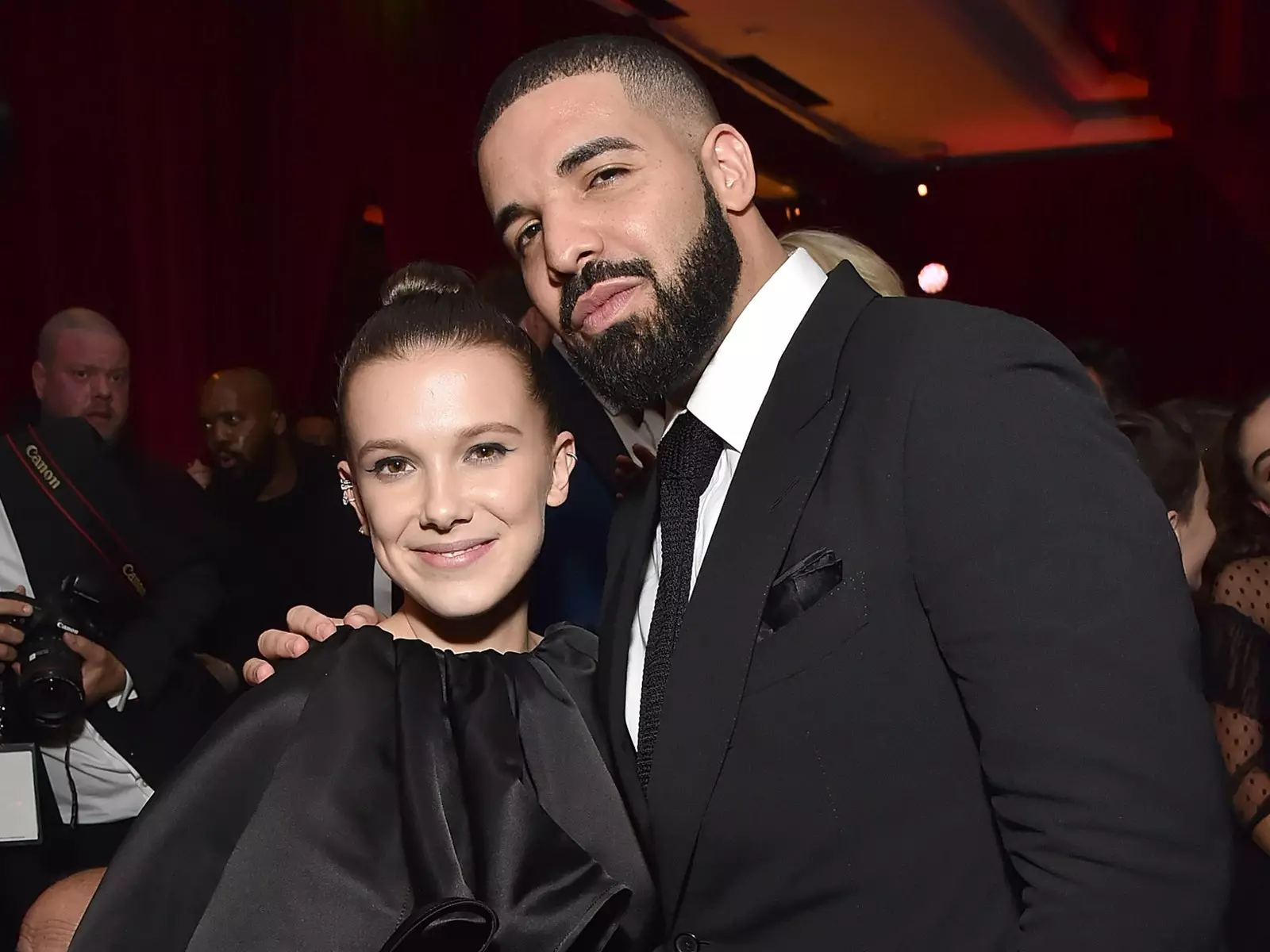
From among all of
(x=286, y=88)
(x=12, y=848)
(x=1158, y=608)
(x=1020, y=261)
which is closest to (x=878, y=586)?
(x=1158, y=608)

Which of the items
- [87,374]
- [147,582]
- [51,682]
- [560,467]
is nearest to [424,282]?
[560,467]

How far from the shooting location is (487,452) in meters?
1.41

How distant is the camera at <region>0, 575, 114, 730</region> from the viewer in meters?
2.04

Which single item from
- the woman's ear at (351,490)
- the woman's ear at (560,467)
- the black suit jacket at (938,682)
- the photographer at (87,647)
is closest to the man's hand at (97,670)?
the photographer at (87,647)

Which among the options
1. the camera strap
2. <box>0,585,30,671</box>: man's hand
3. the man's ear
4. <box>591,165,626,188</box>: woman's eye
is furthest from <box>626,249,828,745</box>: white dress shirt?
the camera strap

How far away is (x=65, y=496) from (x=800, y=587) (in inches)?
73.5

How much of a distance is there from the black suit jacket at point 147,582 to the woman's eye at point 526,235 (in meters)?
1.43

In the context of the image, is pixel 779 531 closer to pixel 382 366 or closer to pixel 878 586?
pixel 878 586

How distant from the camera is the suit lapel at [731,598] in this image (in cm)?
114

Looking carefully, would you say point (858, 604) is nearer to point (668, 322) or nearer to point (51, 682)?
point (668, 322)

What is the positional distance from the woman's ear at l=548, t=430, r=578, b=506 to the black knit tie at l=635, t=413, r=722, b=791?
14cm

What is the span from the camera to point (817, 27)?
6.08 metres

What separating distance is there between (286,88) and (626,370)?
336 centimetres

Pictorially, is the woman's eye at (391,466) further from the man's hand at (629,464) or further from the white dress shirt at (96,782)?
the white dress shirt at (96,782)
